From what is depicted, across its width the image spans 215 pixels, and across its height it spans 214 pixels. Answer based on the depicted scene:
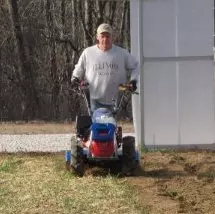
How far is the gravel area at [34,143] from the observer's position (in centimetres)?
1197

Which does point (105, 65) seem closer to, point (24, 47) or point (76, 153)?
point (76, 153)

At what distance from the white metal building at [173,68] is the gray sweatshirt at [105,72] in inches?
84.4

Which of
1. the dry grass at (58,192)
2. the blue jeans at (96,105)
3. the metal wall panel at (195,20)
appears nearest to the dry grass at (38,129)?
the metal wall panel at (195,20)

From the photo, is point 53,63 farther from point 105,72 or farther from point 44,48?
point 105,72

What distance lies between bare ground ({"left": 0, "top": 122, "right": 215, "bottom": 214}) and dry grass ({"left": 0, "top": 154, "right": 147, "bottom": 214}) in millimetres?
203

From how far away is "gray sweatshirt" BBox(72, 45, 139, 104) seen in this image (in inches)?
360

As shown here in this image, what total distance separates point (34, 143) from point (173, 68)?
9.74ft

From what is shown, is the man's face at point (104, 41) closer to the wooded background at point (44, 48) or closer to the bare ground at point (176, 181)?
the bare ground at point (176, 181)

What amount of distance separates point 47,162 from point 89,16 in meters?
10.4

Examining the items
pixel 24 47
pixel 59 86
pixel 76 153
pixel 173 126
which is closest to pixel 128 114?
pixel 59 86

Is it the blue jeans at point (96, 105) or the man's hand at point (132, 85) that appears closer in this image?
the man's hand at point (132, 85)

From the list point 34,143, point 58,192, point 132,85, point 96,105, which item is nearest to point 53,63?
point 34,143

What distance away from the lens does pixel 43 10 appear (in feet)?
66.5

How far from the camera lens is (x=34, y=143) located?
500 inches
